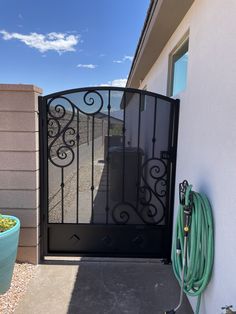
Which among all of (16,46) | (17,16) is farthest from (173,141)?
(16,46)

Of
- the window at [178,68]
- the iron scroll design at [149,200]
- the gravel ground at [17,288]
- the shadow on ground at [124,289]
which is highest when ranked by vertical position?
the window at [178,68]

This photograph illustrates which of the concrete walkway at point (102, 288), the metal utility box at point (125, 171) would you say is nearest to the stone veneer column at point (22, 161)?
the concrete walkway at point (102, 288)

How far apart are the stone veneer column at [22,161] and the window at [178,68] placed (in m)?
1.70

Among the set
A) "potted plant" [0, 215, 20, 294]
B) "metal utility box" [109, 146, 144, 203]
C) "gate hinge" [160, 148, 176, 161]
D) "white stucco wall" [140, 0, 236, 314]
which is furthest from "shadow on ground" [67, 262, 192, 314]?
"gate hinge" [160, 148, 176, 161]

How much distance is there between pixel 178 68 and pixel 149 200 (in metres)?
1.75

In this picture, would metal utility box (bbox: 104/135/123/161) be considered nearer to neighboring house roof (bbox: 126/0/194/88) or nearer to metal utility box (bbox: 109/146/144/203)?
metal utility box (bbox: 109/146/144/203)

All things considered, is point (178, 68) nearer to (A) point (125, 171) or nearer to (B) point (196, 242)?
(A) point (125, 171)

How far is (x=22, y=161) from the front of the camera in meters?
2.77

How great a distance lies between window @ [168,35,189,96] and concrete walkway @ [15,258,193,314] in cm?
219

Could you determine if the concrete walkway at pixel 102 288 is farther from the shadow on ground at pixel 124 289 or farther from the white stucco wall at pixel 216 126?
the white stucco wall at pixel 216 126

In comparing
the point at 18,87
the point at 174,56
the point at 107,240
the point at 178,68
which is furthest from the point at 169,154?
the point at 18,87

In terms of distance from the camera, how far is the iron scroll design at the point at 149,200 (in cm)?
310

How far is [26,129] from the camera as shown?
2717 millimetres

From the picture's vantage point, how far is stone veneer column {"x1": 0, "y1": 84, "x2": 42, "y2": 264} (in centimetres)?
266
